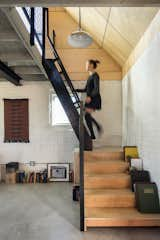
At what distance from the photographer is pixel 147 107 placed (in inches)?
150

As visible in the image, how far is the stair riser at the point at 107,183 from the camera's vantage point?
4.06 meters

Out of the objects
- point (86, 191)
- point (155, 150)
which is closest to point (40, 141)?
point (86, 191)

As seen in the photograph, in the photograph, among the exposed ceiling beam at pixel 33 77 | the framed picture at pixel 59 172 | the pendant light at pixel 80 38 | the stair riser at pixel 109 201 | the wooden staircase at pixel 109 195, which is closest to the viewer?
the wooden staircase at pixel 109 195

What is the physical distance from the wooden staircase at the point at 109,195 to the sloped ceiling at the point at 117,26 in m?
2.14

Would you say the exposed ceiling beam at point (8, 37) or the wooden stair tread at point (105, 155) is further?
the wooden stair tread at point (105, 155)

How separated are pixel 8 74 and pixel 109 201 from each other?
3.26m

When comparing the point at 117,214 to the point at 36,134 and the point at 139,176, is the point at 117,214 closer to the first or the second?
the point at 139,176

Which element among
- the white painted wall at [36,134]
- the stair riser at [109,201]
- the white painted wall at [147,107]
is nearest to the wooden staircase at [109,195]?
the stair riser at [109,201]

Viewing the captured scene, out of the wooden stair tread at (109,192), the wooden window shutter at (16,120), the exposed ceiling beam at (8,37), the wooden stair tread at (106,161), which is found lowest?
the wooden stair tread at (109,192)

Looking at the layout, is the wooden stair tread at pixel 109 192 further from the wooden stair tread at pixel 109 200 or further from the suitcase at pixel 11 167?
the suitcase at pixel 11 167

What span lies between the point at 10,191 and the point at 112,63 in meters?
3.90

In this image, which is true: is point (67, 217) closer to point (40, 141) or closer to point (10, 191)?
point (10, 191)

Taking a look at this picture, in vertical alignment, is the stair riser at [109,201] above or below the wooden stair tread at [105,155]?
below

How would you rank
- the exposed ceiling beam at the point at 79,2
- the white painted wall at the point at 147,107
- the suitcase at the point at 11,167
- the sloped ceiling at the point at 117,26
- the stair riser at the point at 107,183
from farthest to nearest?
the suitcase at the point at 11,167, the stair riser at the point at 107,183, the sloped ceiling at the point at 117,26, the white painted wall at the point at 147,107, the exposed ceiling beam at the point at 79,2
